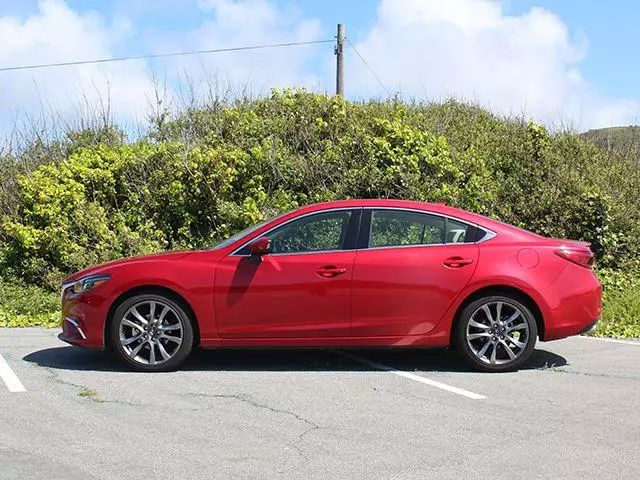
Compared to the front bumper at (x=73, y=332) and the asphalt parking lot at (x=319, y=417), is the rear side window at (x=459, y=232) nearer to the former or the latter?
the asphalt parking lot at (x=319, y=417)

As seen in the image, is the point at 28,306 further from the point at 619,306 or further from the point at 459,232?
the point at 619,306

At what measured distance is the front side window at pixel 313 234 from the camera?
7.09 meters

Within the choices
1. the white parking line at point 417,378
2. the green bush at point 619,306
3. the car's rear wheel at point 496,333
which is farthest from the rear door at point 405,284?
the green bush at point 619,306

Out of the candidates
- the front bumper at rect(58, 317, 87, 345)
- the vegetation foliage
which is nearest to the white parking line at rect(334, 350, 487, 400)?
the front bumper at rect(58, 317, 87, 345)

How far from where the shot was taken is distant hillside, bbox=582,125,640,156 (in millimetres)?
16812

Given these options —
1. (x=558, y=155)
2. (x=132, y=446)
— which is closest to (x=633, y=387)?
(x=132, y=446)

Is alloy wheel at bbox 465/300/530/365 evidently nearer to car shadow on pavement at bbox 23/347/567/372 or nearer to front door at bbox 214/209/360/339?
car shadow on pavement at bbox 23/347/567/372

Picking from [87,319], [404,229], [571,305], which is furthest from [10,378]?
[571,305]

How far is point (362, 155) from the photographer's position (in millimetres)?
13562

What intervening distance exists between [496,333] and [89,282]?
3.80 metres

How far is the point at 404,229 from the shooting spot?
7.20 metres

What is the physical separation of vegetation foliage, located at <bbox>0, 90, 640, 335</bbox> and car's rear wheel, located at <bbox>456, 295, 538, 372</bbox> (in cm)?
603

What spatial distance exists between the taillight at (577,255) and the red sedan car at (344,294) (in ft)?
0.04

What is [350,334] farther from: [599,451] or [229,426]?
[599,451]
